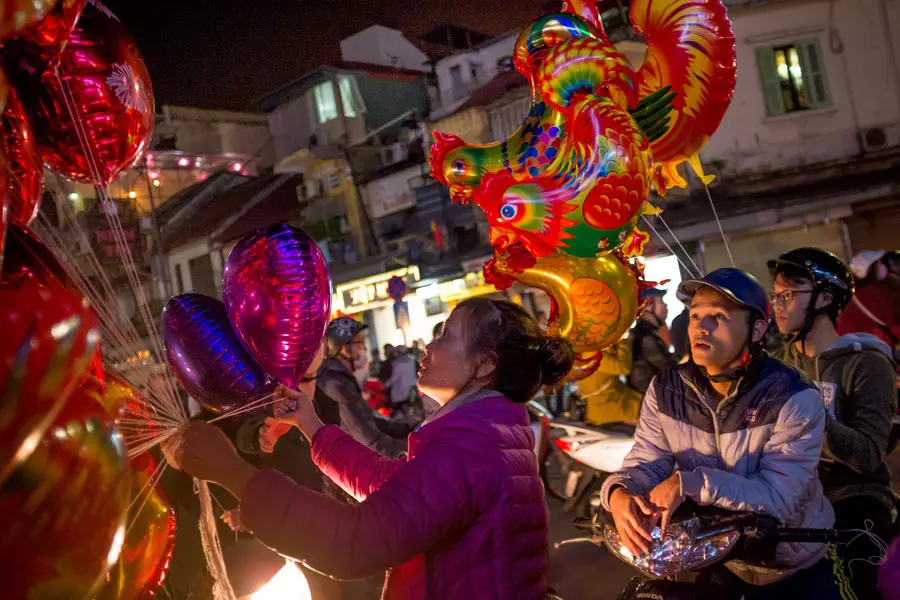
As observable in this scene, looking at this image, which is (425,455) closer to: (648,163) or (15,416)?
(15,416)

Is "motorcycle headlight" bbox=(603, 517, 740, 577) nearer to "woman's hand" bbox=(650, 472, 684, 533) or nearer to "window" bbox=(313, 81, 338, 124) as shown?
"woman's hand" bbox=(650, 472, 684, 533)

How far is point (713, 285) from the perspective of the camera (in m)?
2.52

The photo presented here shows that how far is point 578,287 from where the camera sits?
3598mm

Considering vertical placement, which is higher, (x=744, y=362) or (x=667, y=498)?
(x=744, y=362)

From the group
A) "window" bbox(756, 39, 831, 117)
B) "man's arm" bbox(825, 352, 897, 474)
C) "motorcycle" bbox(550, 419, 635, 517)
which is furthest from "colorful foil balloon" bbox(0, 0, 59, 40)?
"window" bbox(756, 39, 831, 117)

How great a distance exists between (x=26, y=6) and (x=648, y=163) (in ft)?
9.03

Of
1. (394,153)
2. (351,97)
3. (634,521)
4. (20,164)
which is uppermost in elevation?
(351,97)

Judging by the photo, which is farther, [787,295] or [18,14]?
[787,295]

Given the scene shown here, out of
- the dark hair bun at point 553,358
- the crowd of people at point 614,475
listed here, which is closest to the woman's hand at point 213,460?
the crowd of people at point 614,475

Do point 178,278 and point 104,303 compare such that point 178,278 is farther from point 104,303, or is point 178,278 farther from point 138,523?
point 138,523

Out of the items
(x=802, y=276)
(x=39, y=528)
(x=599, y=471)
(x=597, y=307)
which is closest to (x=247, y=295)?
(x=39, y=528)

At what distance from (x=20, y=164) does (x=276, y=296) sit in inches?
31.7

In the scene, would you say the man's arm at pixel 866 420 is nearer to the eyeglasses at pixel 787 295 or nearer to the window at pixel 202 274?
the eyeglasses at pixel 787 295

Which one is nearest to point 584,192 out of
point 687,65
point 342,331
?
point 687,65
